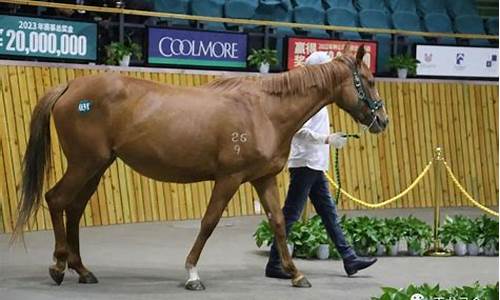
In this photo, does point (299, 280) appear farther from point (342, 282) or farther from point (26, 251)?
point (26, 251)

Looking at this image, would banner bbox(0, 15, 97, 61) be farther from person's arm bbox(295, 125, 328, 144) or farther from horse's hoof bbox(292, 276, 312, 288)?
horse's hoof bbox(292, 276, 312, 288)

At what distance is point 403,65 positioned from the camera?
1295cm

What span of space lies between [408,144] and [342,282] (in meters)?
6.15

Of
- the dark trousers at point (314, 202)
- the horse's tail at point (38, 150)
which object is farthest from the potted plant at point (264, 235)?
the horse's tail at point (38, 150)

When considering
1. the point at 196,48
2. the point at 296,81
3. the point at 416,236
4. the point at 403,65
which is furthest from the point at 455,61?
the point at 296,81

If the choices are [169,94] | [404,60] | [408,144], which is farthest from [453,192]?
[169,94]

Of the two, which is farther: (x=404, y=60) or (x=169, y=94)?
(x=404, y=60)

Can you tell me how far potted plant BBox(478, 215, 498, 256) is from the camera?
8.77 meters

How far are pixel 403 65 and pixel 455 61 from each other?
92 centimetres

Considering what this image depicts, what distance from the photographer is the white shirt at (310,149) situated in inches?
277

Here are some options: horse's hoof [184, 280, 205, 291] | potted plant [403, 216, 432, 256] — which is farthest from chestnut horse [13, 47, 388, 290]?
potted plant [403, 216, 432, 256]

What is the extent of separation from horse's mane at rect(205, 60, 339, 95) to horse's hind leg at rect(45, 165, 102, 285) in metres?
1.14

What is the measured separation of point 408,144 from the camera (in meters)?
12.9

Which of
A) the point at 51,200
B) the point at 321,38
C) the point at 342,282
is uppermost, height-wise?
the point at 321,38
